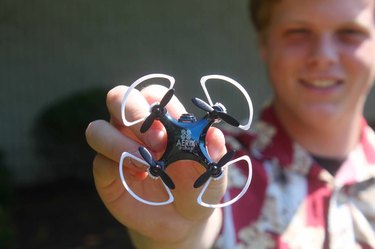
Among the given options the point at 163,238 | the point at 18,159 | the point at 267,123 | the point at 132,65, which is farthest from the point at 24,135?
the point at 163,238

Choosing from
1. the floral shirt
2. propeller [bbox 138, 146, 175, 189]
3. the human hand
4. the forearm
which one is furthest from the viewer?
the floral shirt

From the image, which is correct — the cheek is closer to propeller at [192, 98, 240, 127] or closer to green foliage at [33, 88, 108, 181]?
propeller at [192, 98, 240, 127]

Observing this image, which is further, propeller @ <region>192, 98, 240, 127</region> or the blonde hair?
the blonde hair

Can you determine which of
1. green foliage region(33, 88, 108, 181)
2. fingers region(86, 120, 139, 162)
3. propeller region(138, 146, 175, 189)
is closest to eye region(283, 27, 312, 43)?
fingers region(86, 120, 139, 162)

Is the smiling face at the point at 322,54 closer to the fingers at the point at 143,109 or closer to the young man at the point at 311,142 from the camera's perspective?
the young man at the point at 311,142

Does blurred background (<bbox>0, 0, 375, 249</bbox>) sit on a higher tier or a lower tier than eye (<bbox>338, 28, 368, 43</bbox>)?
lower

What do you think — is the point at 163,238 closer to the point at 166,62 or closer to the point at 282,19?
the point at 282,19

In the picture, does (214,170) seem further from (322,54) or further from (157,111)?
(322,54)
